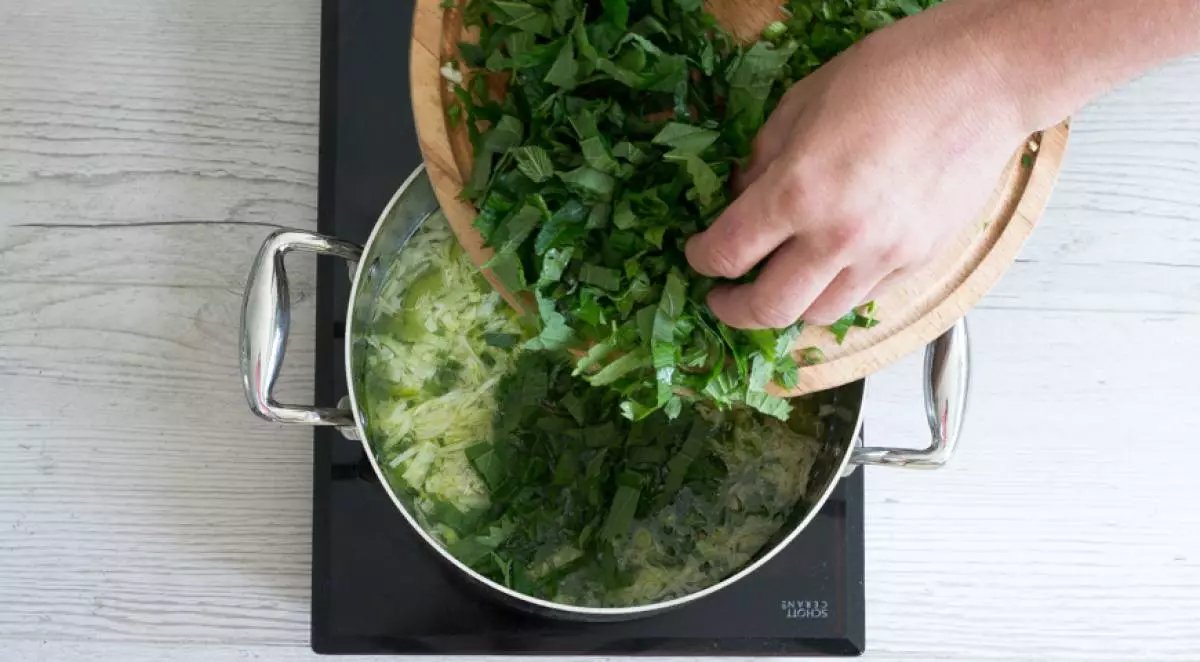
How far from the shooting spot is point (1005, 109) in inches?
24.9

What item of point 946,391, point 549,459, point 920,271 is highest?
point 920,271

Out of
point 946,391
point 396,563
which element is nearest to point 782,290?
point 946,391

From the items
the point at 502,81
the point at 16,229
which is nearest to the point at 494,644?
the point at 502,81

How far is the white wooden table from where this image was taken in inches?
44.1

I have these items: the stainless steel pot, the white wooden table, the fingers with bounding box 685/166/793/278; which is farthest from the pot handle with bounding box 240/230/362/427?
the fingers with bounding box 685/166/793/278

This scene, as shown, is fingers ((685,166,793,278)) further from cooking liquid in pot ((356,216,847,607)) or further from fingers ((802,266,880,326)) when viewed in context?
cooking liquid in pot ((356,216,847,607))

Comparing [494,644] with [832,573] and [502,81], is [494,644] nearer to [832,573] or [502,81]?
[832,573]

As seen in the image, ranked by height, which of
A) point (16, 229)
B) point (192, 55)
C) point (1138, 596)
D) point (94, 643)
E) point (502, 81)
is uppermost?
point (502, 81)

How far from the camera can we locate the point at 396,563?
3.47ft

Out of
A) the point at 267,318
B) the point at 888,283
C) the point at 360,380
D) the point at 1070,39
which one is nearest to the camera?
the point at 1070,39

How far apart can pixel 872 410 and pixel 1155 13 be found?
63 centimetres

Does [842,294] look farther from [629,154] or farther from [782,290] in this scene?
[629,154]

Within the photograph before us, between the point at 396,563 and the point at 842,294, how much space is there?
61 cm

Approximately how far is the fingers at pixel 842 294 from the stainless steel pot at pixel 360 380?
19 centimetres
